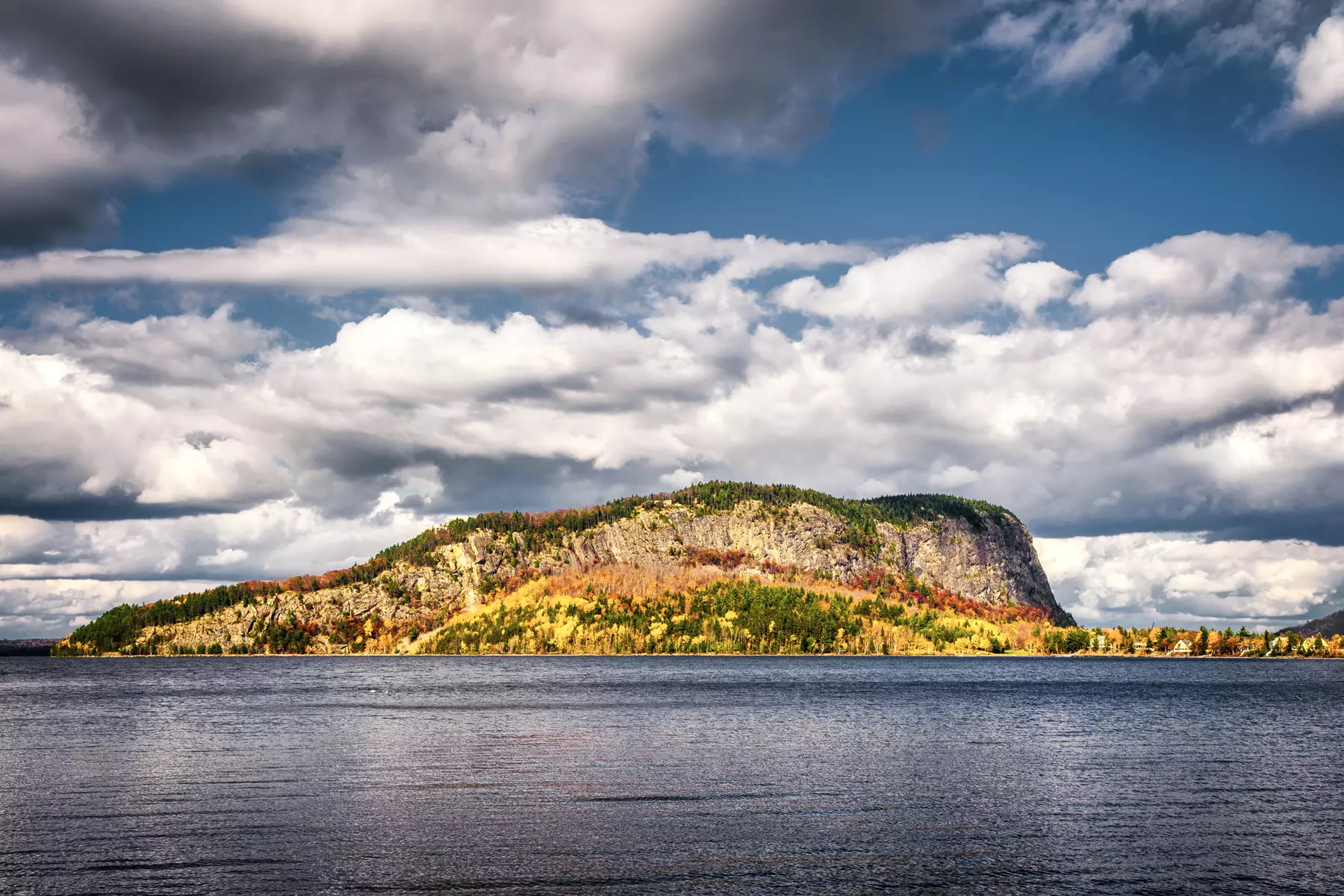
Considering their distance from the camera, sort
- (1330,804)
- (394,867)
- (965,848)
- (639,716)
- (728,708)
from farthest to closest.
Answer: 1. (728,708)
2. (639,716)
3. (1330,804)
4. (965,848)
5. (394,867)

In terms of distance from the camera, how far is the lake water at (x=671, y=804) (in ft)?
127

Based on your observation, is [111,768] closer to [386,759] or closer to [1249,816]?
[386,759]

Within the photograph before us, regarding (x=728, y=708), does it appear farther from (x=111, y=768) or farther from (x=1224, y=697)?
(x=1224, y=697)

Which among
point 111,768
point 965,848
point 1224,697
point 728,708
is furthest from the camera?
point 1224,697

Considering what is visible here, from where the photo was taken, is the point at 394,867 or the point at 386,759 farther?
the point at 386,759

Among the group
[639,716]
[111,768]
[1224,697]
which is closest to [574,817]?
[111,768]

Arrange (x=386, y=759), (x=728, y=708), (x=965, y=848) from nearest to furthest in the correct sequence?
(x=965, y=848) < (x=386, y=759) < (x=728, y=708)

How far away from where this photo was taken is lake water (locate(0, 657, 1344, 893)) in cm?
3862

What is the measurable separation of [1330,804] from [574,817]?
1585 inches

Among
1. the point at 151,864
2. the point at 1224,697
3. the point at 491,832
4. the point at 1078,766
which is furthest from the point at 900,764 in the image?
the point at 1224,697

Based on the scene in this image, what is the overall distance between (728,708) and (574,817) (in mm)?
76868

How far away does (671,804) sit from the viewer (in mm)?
52906

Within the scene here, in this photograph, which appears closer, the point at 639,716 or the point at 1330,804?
the point at 1330,804

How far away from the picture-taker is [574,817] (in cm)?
4919
